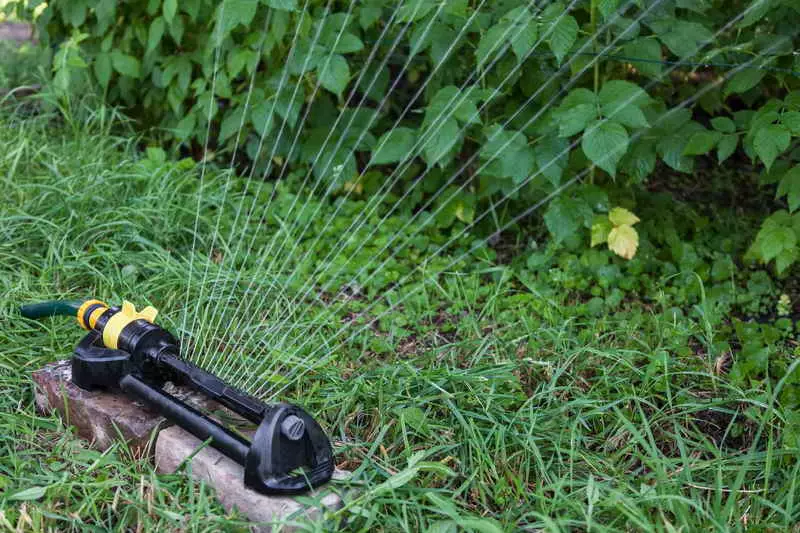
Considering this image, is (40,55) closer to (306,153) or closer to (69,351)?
(306,153)

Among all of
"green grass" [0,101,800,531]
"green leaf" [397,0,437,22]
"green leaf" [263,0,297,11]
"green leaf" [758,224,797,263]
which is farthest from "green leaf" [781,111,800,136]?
"green leaf" [263,0,297,11]

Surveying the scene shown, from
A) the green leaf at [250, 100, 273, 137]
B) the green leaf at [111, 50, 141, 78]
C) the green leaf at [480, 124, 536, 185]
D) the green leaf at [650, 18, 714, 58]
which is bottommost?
the green leaf at [111, 50, 141, 78]

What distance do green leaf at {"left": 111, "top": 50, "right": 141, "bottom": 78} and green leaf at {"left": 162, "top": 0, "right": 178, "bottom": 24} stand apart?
44 centimetres

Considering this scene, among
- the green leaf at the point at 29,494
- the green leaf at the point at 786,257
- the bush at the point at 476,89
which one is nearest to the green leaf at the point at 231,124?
the bush at the point at 476,89

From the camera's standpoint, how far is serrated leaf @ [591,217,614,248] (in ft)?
9.96

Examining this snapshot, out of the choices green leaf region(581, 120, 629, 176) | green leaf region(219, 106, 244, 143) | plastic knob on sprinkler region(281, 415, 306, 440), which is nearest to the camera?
plastic knob on sprinkler region(281, 415, 306, 440)

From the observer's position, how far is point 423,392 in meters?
2.27

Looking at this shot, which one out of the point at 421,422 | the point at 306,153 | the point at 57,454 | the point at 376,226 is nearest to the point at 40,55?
→ the point at 306,153

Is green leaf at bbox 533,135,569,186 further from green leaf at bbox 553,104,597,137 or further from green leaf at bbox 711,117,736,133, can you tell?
green leaf at bbox 711,117,736,133

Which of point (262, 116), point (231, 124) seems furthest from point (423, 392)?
point (231, 124)

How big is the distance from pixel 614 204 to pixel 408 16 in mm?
982

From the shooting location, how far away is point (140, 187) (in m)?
3.39

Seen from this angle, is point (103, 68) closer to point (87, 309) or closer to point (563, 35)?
point (87, 309)

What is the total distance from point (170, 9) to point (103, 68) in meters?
0.59
